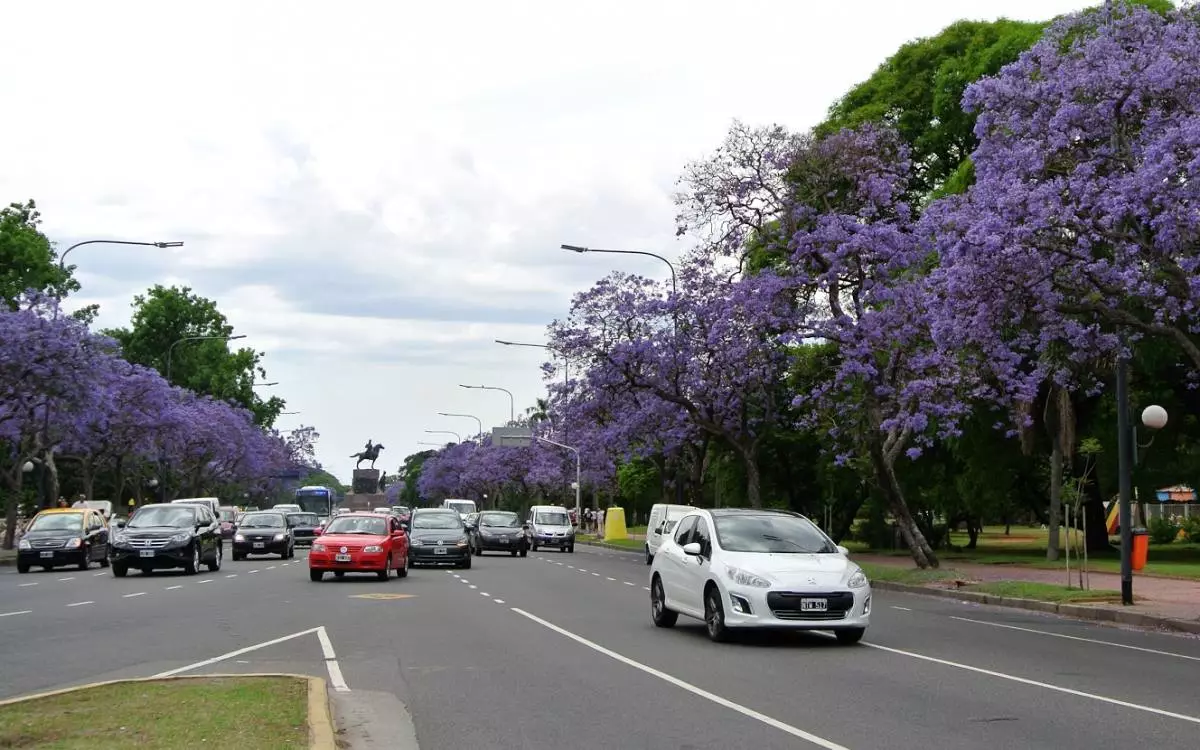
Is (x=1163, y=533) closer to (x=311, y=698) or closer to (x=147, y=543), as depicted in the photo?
(x=147, y=543)

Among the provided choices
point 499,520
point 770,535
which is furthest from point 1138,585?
point 499,520

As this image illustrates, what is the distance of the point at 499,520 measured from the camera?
5066cm

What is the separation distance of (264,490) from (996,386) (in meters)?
90.4

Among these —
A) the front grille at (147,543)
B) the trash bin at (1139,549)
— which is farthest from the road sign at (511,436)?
the trash bin at (1139,549)

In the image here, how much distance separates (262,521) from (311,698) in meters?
36.5

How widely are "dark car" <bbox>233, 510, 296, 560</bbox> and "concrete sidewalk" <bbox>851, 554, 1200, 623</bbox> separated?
19.4m

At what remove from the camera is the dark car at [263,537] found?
44906mm

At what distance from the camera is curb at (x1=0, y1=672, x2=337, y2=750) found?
28.9 feet

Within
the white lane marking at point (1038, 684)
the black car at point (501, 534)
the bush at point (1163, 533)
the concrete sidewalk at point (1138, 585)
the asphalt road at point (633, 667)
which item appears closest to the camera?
the asphalt road at point (633, 667)

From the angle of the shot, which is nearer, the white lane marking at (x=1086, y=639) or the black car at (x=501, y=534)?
the white lane marking at (x=1086, y=639)

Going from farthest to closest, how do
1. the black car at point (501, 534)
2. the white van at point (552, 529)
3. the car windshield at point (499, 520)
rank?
1. the white van at point (552, 529)
2. the car windshield at point (499, 520)
3. the black car at point (501, 534)

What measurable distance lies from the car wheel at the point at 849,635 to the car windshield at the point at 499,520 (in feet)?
112

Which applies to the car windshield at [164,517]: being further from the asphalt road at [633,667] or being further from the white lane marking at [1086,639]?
the white lane marking at [1086,639]

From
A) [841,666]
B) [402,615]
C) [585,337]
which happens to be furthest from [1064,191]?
[585,337]
